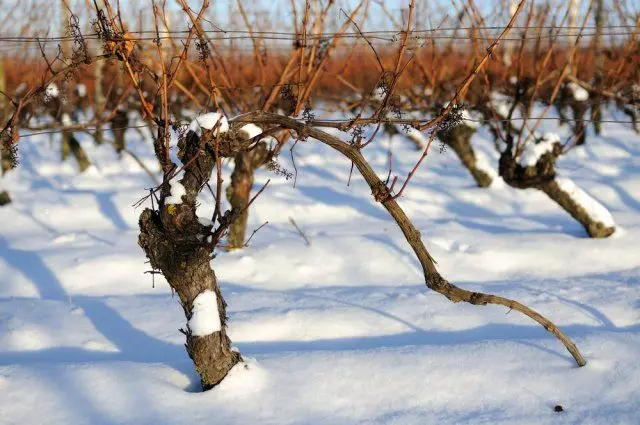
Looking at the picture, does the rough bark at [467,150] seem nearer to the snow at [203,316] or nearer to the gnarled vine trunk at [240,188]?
the gnarled vine trunk at [240,188]

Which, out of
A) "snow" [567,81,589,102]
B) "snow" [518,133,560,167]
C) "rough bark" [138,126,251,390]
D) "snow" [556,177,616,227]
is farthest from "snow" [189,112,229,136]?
"snow" [567,81,589,102]

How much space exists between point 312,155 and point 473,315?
6.28m

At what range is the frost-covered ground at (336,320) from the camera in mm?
2338

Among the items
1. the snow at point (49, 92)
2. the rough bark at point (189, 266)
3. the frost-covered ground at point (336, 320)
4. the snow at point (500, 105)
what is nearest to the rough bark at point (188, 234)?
the rough bark at point (189, 266)

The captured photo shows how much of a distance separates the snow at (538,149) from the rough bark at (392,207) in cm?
234

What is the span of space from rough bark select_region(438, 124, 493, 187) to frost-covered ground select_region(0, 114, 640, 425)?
0.43 m

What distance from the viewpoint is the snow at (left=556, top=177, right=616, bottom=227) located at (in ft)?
14.8

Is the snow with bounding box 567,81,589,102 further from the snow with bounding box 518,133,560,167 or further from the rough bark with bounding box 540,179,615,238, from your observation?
the rough bark with bounding box 540,179,615,238

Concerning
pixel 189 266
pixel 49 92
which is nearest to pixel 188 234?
pixel 189 266

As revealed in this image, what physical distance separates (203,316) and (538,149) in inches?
121

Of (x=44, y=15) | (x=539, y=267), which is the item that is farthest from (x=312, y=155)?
(x=539, y=267)

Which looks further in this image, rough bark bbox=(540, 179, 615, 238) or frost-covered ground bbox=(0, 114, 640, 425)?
rough bark bbox=(540, 179, 615, 238)

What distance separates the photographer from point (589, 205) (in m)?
4.54

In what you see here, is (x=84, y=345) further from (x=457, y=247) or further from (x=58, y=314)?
(x=457, y=247)
